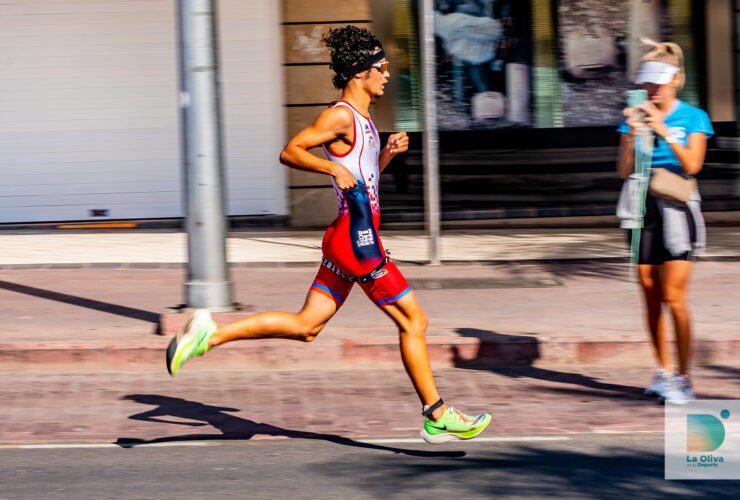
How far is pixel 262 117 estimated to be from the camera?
14.0 m

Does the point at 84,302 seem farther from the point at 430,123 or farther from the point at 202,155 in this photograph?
the point at 430,123

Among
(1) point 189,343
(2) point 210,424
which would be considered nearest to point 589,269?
(2) point 210,424

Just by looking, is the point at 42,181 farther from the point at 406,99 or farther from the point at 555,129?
the point at 555,129

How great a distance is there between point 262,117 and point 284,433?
28.3 feet

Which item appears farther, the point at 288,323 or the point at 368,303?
the point at 368,303

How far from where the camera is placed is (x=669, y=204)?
20.1ft

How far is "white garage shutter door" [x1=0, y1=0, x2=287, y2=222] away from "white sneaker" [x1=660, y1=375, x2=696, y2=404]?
8363 millimetres

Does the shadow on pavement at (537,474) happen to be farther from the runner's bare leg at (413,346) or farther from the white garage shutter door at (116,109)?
the white garage shutter door at (116,109)

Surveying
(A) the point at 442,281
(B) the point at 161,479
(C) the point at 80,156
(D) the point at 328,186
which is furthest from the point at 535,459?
(C) the point at 80,156

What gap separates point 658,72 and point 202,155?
3384 millimetres

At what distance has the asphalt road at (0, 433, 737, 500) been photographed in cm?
478

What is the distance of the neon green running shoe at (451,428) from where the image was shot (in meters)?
5.25

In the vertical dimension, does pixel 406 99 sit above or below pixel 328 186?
above

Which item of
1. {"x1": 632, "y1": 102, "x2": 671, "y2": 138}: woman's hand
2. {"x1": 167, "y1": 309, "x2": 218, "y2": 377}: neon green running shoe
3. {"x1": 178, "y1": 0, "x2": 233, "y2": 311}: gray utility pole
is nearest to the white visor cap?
{"x1": 632, "y1": 102, "x2": 671, "y2": 138}: woman's hand
